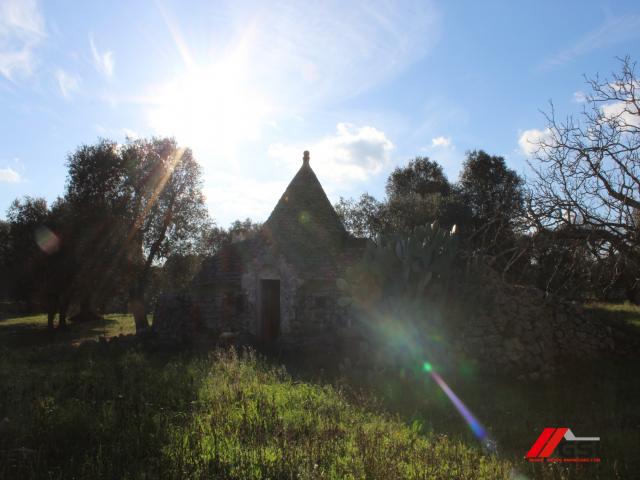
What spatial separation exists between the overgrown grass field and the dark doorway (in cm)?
591

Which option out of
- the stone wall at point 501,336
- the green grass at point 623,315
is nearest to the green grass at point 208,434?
the stone wall at point 501,336

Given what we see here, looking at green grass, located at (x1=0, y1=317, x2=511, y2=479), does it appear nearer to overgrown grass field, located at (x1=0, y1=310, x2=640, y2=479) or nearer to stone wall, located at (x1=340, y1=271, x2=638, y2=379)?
overgrown grass field, located at (x1=0, y1=310, x2=640, y2=479)

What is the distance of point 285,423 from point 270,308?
1101cm

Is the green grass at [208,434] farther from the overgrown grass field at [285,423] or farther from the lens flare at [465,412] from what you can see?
the lens flare at [465,412]

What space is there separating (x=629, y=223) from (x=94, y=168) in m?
24.8

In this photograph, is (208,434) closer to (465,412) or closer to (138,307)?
(465,412)

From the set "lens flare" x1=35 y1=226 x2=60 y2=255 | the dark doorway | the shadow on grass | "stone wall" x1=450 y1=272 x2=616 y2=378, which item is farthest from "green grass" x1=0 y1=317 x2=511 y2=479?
"lens flare" x1=35 y1=226 x2=60 y2=255

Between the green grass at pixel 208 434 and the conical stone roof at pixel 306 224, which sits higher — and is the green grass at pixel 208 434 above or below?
below

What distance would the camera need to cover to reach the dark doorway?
1708 centimetres

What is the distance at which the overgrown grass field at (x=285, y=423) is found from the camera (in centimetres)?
512

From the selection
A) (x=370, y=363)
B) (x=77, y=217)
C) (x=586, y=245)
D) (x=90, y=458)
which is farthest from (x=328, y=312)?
(x=77, y=217)

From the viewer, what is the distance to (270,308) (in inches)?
685

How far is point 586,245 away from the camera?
9.37 m

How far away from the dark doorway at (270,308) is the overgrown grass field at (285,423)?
591 cm
